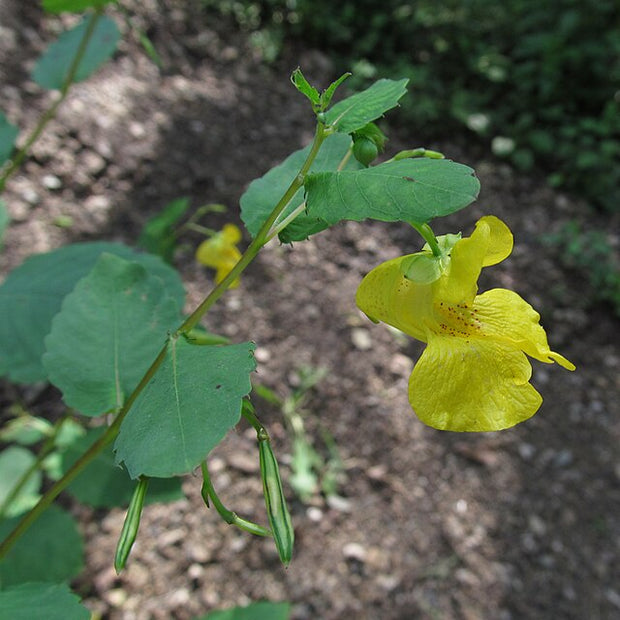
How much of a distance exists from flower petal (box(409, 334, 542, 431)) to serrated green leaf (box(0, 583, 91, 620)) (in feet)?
1.42

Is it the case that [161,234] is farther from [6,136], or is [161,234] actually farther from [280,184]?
[280,184]

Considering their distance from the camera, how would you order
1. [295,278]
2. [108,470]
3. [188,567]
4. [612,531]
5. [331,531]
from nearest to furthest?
[108,470], [188,567], [331,531], [612,531], [295,278]

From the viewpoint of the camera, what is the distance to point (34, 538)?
1.31 meters

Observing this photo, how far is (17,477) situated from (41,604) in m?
1.11

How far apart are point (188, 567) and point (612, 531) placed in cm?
152

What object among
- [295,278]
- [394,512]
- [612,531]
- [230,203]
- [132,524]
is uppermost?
[132,524]

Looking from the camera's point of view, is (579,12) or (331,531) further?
(579,12)

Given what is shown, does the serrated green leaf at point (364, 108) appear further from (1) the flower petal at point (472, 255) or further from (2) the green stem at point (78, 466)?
(2) the green stem at point (78, 466)

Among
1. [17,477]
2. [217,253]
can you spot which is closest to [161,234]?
[217,253]

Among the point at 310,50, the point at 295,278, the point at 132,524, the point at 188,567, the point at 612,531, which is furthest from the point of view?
the point at 310,50

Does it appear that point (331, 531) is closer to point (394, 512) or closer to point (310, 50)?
point (394, 512)

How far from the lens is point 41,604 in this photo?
662 millimetres

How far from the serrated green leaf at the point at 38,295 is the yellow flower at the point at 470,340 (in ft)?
1.81

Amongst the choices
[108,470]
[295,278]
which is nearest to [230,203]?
[295,278]
